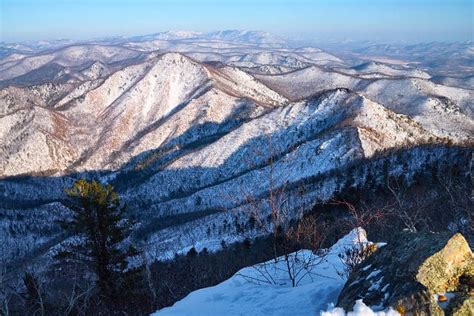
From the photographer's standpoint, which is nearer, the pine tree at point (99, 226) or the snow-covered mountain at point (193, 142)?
the pine tree at point (99, 226)

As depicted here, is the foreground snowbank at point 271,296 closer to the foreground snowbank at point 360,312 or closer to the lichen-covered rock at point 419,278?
the lichen-covered rock at point 419,278

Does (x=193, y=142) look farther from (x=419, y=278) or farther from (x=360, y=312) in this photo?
(x=360, y=312)

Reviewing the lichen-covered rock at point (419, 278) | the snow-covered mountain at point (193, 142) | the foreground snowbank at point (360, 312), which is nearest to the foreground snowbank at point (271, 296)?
the lichen-covered rock at point (419, 278)

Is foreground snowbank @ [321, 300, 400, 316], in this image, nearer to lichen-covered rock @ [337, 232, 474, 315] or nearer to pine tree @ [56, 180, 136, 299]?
lichen-covered rock @ [337, 232, 474, 315]

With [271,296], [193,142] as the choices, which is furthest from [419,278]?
[193,142]

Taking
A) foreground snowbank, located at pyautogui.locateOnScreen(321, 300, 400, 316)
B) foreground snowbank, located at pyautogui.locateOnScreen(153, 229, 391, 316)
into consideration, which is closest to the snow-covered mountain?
foreground snowbank, located at pyautogui.locateOnScreen(153, 229, 391, 316)

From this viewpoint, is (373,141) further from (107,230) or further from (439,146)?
(107,230)
